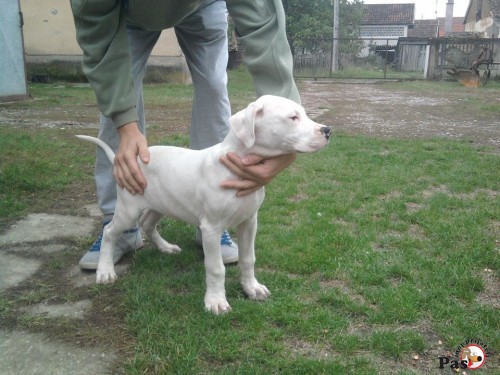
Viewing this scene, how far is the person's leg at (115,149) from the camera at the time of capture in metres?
3.13

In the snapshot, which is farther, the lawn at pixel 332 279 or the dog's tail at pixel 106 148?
the dog's tail at pixel 106 148

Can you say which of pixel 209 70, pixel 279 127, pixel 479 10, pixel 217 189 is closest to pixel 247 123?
pixel 279 127

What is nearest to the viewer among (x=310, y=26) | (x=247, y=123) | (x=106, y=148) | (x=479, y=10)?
(x=247, y=123)

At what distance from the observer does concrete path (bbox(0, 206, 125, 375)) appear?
2.10 meters

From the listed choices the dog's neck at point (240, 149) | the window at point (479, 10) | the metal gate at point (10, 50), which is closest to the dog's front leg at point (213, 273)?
the dog's neck at point (240, 149)

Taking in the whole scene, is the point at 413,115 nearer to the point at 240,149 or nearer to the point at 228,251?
the point at 228,251

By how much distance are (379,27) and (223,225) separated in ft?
180

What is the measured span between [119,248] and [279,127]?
143 centimetres

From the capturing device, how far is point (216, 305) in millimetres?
2521

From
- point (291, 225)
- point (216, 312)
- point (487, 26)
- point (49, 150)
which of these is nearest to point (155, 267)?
point (216, 312)

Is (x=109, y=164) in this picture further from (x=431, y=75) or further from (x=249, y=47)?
(x=431, y=75)

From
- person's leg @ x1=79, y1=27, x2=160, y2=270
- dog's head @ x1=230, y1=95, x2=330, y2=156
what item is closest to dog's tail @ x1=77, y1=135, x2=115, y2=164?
person's leg @ x1=79, y1=27, x2=160, y2=270

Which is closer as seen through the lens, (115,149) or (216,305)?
(216,305)

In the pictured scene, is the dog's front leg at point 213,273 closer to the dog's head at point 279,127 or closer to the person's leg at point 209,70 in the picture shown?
the dog's head at point 279,127
